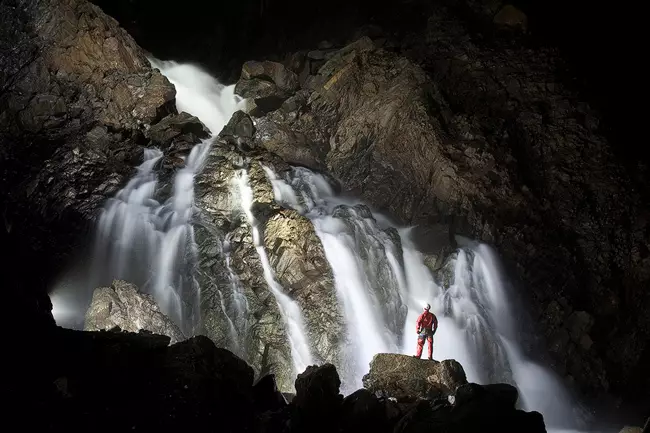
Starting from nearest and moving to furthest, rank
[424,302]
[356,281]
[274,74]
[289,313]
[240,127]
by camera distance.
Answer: [289,313] → [356,281] → [424,302] → [240,127] → [274,74]

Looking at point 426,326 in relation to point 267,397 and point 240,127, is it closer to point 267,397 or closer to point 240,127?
point 267,397

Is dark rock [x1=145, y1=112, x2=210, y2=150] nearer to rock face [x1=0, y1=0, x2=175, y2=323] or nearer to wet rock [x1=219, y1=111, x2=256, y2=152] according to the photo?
rock face [x1=0, y1=0, x2=175, y2=323]

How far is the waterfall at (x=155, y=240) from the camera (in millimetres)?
14625

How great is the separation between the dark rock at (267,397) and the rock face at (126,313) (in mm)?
3817

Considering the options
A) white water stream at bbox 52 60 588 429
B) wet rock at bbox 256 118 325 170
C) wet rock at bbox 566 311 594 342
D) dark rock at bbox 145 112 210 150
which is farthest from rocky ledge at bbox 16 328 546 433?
wet rock at bbox 256 118 325 170

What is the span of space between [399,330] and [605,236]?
940cm

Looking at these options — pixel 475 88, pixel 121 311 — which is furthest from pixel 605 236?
pixel 121 311

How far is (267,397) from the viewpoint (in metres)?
9.67

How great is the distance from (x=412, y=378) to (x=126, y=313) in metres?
7.27

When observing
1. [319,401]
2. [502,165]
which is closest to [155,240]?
[319,401]

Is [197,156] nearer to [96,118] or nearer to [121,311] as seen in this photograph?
[96,118]

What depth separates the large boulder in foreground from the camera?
37.7 feet

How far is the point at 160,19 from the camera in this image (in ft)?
99.1

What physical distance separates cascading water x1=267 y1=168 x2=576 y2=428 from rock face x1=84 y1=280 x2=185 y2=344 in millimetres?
5319
